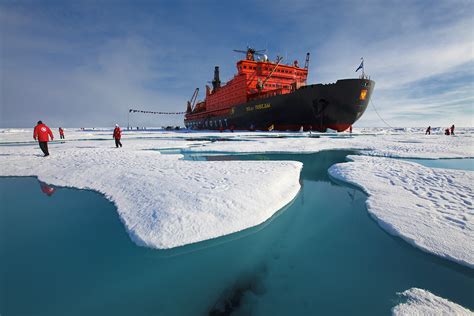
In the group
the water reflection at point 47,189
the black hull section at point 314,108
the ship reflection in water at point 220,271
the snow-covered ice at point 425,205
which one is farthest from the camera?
the black hull section at point 314,108

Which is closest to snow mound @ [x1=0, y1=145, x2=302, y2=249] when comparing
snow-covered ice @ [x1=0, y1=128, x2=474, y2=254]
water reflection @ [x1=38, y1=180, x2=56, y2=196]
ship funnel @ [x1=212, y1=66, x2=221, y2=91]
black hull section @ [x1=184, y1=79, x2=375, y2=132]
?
snow-covered ice @ [x1=0, y1=128, x2=474, y2=254]

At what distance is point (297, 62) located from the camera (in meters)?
36.2

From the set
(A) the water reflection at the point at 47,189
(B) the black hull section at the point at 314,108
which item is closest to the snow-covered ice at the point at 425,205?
(A) the water reflection at the point at 47,189

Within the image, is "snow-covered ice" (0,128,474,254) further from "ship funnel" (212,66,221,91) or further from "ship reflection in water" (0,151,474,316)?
"ship funnel" (212,66,221,91)

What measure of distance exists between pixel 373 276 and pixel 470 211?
10.1 feet

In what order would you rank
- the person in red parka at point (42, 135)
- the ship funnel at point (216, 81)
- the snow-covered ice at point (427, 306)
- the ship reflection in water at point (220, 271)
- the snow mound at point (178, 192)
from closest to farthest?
1. the snow-covered ice at point (427, 306)
2. the ship reflection in water at point (220, 271)
3. the snow mound at point (178, 192)
4. the person in red parka at point (42, 135)
5. the ship funnel at point (216, 81)

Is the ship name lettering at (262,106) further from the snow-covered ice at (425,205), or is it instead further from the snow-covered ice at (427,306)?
the snow-covered ice at (427,306)

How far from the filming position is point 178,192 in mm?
4602

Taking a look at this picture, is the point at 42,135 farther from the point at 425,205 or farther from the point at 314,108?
the point at 314,108

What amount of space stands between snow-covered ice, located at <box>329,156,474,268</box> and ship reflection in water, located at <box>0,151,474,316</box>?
8.7 inches

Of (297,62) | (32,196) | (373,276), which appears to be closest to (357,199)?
(373,276)

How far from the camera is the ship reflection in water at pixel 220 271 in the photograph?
7.15 ft

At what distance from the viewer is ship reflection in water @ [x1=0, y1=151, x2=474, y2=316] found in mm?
2180

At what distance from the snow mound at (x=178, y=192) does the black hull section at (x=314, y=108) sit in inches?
738
